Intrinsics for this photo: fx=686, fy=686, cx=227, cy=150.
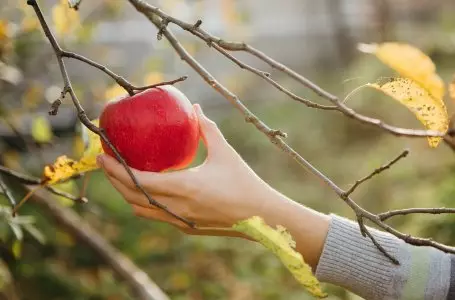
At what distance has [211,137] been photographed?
85 centimetres

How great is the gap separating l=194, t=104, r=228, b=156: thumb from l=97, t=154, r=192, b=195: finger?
4 centimetres

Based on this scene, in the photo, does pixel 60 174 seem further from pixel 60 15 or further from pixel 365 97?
pixel 365 97

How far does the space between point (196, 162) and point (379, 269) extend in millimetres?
2283

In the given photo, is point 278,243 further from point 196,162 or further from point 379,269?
point 196,162

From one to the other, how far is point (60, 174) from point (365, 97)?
327 centimetres

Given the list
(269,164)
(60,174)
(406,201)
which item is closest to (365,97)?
(269,164)

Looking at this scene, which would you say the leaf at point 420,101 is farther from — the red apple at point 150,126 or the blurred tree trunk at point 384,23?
the blurred tree trunk at point 384,23

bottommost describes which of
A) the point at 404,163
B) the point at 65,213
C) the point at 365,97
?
the point at 65,213

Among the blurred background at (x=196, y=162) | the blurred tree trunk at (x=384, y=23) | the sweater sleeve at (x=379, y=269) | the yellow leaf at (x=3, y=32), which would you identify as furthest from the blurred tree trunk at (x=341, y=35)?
the sweater sleeve at (x=379, y=269)

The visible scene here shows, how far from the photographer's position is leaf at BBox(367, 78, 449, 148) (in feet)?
2.42

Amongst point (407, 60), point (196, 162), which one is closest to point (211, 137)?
point (407, 60)

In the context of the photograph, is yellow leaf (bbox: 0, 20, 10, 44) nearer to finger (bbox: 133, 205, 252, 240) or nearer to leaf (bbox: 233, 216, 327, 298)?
finger (bbox: 133, 205, 252, 240)

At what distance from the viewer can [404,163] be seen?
2.99 meters

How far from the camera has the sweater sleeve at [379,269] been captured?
93 centimetres
